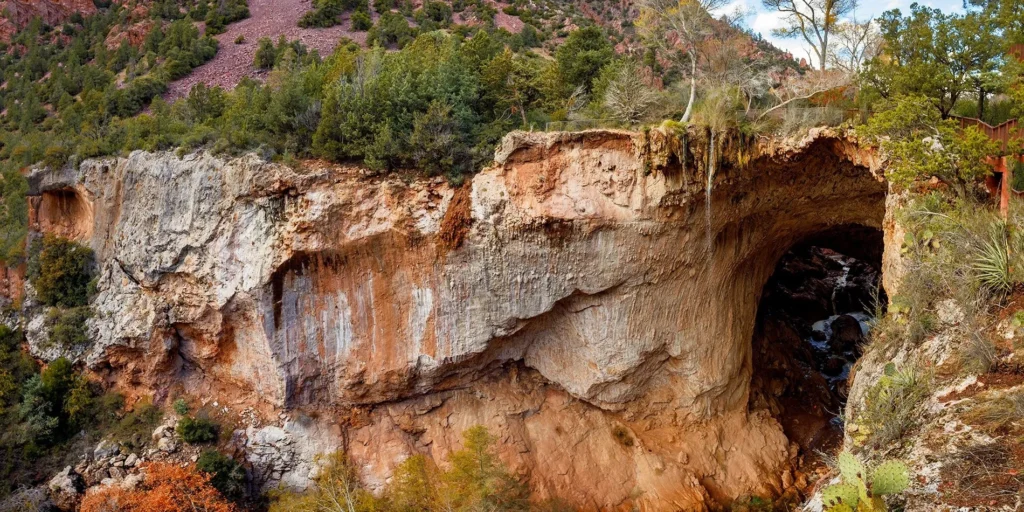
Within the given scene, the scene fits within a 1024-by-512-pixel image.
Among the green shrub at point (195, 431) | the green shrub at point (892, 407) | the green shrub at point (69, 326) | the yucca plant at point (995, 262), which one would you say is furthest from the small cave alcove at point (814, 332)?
the green shrub at point (69, 326)

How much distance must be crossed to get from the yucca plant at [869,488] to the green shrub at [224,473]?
13.9m

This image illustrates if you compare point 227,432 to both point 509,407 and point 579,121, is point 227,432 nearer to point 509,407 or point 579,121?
point 509,407

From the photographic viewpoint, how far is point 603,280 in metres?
13.8

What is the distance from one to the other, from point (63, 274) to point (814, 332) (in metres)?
26.7

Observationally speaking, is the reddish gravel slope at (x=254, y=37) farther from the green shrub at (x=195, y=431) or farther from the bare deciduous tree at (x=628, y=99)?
the bare deciduous tree at (x=628, y=99)

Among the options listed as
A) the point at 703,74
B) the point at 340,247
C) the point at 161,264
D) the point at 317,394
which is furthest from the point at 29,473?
the point at 703,74

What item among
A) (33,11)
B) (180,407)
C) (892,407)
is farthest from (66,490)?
(33,11)

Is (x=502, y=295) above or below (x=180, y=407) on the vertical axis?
above

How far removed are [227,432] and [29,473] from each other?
5080mm

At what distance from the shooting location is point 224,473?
14.5m

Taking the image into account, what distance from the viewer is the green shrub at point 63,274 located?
16.9m

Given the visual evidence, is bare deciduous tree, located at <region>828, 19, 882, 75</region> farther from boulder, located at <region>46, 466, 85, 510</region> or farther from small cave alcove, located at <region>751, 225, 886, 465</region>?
boulder, located at <region>46, 466, 85, 510</region>

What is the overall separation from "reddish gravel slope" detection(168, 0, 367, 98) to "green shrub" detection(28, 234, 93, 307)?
31.7 ft

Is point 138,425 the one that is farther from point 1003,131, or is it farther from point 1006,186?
point 1003,131
